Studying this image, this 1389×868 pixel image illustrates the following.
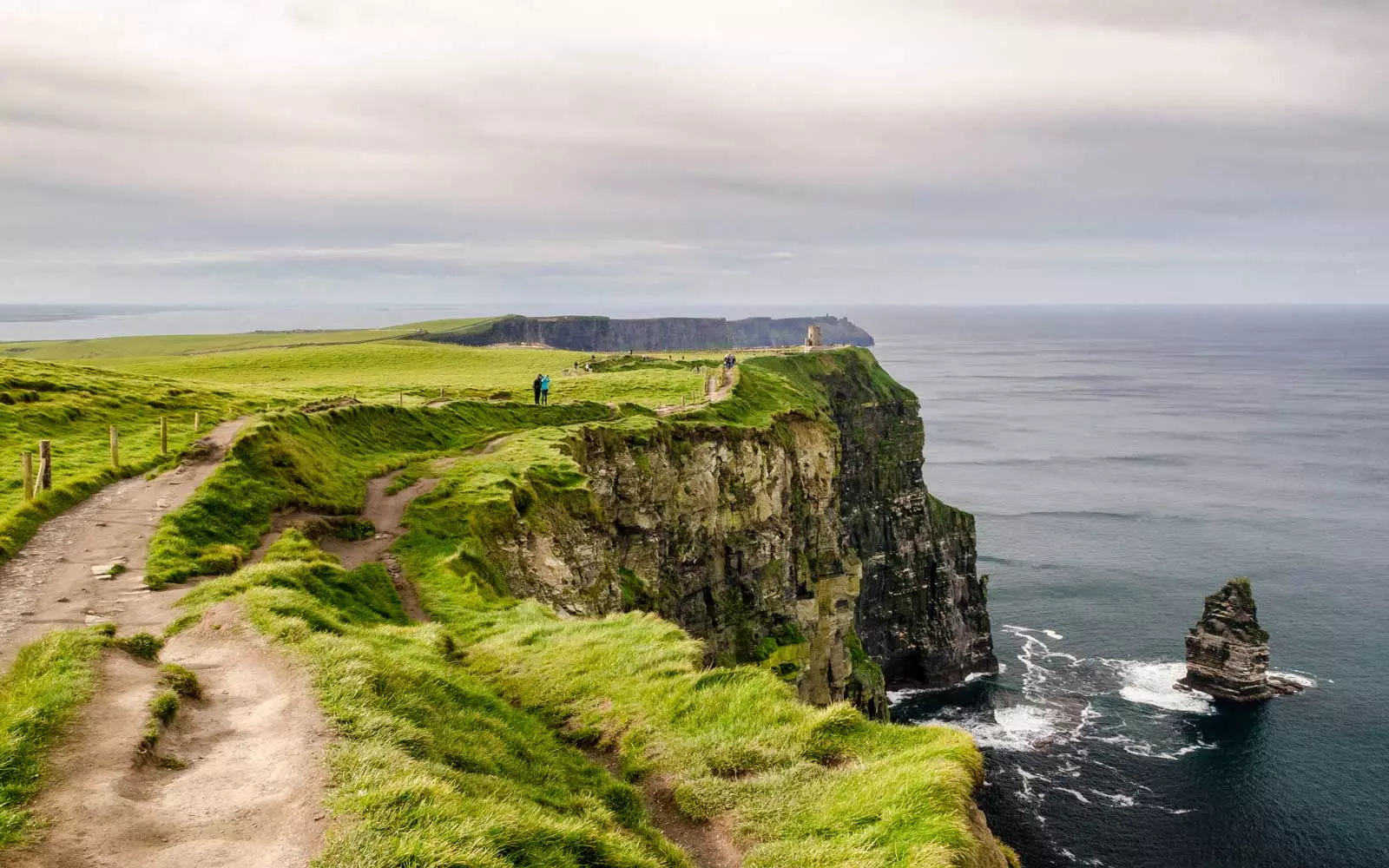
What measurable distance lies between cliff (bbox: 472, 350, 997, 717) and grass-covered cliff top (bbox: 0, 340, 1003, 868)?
14.8 ft

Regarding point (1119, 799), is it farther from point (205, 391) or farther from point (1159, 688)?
point (205, 391)

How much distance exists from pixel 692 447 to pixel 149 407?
1342 inches

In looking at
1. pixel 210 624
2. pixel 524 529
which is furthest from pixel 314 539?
pixel 210 624

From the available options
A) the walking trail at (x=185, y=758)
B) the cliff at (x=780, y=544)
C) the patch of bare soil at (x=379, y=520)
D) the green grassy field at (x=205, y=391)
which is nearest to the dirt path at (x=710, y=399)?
the cliff at (x=780, y=544)

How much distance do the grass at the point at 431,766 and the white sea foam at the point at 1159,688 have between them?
256 ft

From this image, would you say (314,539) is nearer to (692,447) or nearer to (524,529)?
(524,529)

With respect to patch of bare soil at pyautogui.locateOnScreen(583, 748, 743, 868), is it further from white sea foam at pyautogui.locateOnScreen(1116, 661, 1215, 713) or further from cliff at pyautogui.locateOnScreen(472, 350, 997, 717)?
white sea foam at pyautogui.locateOnScreen(1116, 661, 1215, 713)

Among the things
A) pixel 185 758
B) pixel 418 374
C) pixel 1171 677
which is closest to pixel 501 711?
pixel 185 758

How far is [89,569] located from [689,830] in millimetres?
18963

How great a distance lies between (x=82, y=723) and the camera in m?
13.8

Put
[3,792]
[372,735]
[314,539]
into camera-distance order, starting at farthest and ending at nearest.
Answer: [314,539]
[372,735]
[3,792]

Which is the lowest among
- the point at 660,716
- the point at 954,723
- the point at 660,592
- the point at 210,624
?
the point at 954,723

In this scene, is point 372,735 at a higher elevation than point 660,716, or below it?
higher

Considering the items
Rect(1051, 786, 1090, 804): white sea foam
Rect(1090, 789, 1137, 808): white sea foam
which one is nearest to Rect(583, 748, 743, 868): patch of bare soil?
Rect(1051, 786, 1090, 804): white sea foam
